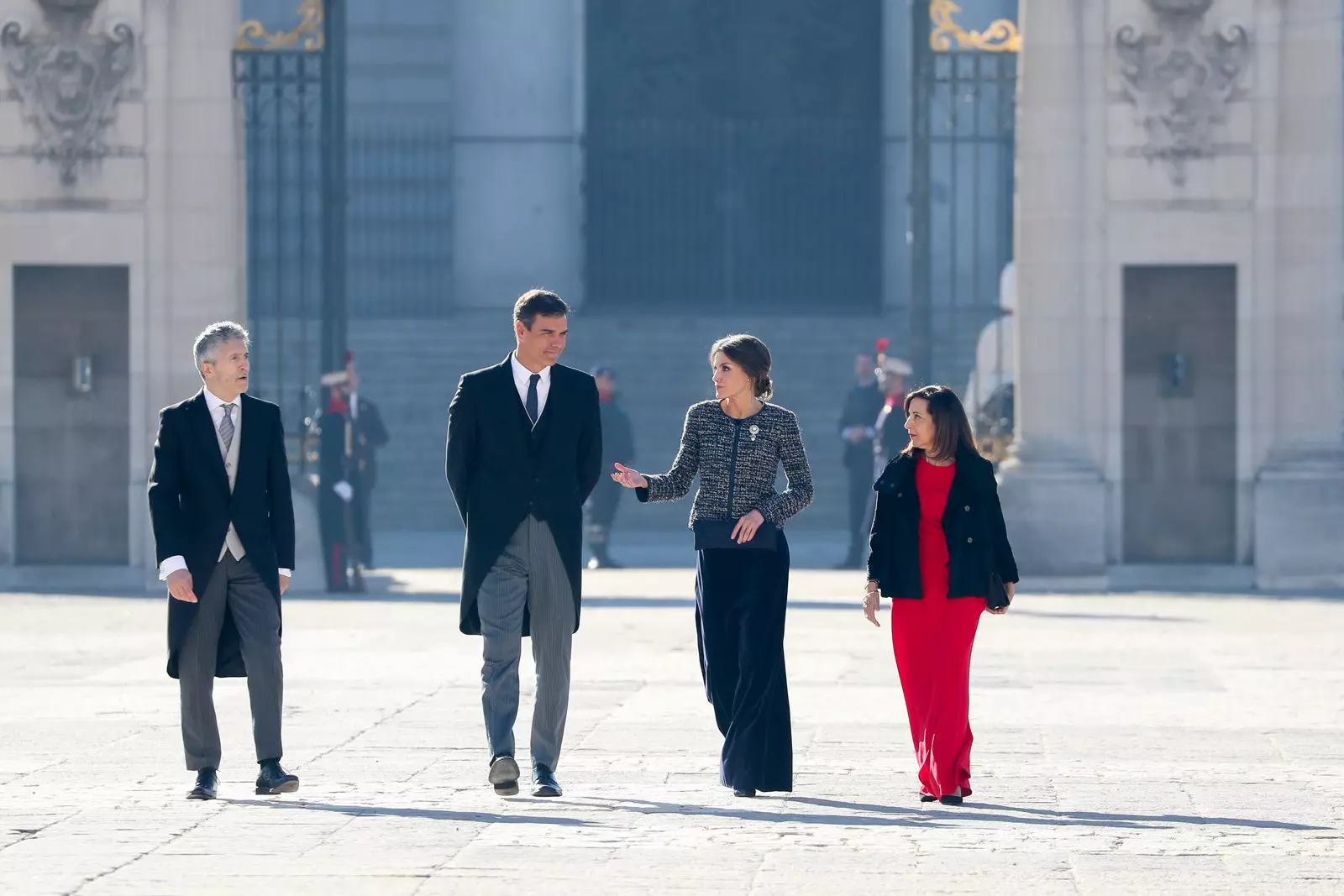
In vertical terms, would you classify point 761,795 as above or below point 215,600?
below

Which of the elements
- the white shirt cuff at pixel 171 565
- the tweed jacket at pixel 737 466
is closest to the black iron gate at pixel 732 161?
the tweed jacket at pixel 737 466

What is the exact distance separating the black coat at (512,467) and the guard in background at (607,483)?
11.8 m

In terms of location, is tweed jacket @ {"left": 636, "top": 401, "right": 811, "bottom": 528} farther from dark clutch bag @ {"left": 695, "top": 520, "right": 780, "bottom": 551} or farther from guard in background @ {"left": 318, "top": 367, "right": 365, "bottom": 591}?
guard in background @ {"left": 318, "top": 367, "right": 365, "bottom": 591}

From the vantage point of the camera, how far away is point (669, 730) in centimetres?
940

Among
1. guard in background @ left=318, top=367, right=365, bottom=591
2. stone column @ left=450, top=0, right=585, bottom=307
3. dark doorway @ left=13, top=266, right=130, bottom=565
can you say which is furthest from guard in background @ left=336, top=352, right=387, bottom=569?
stone column @ left=450, top=0, right=585, bottom=307

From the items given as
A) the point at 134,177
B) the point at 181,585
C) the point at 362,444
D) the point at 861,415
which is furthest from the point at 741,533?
the point at 861,415

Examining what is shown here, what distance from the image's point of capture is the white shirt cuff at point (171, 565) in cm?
755

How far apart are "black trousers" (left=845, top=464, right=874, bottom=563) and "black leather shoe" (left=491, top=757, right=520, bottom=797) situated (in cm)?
1190

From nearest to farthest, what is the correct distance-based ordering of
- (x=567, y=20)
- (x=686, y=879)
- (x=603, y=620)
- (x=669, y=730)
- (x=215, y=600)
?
(x=686, y=879) → (x=215, y=600) → (x=669, y=730) → (x=603, y=620) → (x=567, y=20)

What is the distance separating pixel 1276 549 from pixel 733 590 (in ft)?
32.9

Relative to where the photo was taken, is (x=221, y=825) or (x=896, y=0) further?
(x=896, y=0)

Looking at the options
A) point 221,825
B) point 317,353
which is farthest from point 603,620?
point 317,353

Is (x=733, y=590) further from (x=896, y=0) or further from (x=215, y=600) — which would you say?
(x=896, y=0)

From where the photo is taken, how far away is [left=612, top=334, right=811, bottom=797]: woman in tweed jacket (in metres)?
7.70
